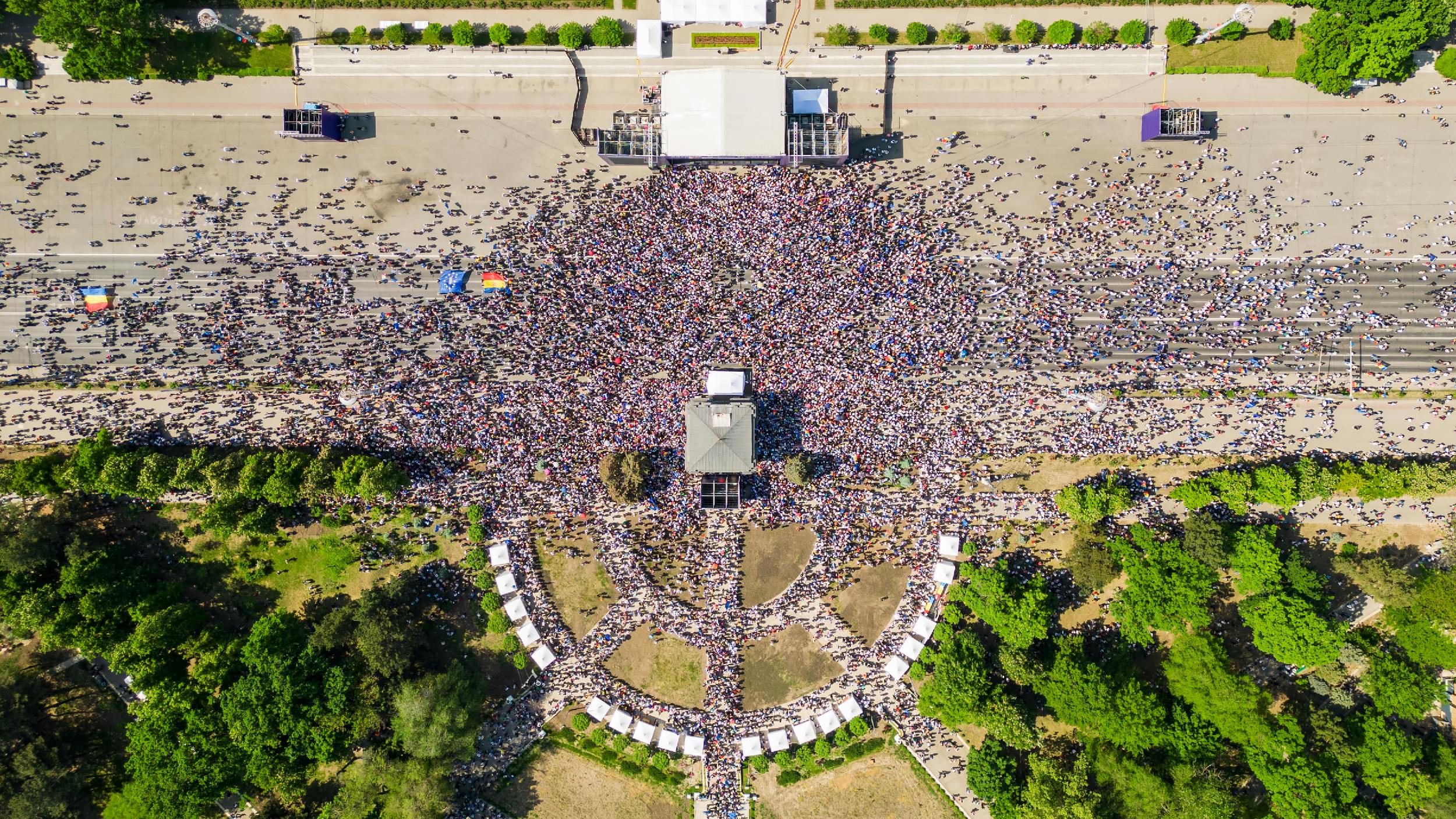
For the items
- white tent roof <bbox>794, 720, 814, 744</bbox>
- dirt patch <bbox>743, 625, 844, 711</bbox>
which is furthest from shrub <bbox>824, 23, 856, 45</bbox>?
white tent roof <bbox>794, 720, 814, 744</bbox>

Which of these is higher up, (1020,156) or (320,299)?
(1020,156)

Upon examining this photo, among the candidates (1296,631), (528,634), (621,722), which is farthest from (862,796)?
(1296,631)

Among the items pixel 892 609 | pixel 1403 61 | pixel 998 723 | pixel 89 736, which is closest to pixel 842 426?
pixel 892 609

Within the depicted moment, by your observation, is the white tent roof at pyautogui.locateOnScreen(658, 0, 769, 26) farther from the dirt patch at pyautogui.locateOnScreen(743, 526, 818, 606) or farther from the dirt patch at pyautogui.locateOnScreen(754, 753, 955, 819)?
the dirt patch at pyautogui.locateOnScreen(754, 753, 955, 819)

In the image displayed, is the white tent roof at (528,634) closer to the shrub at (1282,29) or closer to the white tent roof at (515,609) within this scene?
the white tent roof at (515,609)

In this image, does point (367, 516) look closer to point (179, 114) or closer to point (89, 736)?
point (89, 736)

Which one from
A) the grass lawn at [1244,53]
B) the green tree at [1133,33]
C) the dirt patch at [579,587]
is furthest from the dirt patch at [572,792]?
the grass lawn at [1244,53]

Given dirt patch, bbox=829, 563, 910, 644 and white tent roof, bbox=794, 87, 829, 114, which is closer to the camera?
white tent roof, bbox=794, 87, 829, 114
